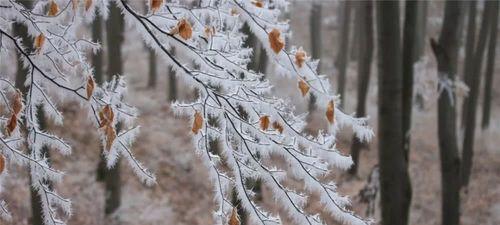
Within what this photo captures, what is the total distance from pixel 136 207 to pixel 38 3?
828 centimetres

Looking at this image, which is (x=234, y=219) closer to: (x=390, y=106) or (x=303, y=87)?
(x=303, y=87)

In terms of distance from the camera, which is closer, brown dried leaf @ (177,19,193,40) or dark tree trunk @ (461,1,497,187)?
brown dried leaf @ (177,19,193,40)

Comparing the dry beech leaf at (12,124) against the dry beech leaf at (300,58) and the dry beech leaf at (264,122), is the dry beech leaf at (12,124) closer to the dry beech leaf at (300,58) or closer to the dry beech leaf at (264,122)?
the dry beech leaf at (264,122)

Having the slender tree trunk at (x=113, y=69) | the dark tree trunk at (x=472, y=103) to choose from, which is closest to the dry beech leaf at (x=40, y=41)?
the slender tree trunk at (x=113, y=69)

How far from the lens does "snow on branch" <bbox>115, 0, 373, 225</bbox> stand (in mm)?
2375

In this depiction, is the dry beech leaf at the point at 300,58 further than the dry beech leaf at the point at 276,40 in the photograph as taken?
Yes

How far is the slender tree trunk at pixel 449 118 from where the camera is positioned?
7.63 meters

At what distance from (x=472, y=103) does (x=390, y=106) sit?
8.91 metres

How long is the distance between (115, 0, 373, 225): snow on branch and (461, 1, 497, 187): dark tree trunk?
1177 centimetres

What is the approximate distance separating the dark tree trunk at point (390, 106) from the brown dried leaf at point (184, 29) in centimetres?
365

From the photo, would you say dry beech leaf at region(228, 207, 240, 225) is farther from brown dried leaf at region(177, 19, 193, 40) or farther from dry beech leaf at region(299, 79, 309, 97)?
brown dried leaf at region(177, 19, 193, 40)

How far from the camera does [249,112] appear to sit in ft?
8.43

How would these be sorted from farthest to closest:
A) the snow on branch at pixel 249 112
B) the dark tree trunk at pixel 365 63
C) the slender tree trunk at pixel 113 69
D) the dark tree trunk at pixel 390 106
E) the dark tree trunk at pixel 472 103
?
1. the dark tree trunk at pixel 472 103
2. the dark tree trunk at pixel 365 63
3. the slender tree trunk at pixel 113 69
4. the dark tree trunk at pixel 390 106
5. the snow on branch at pixel 249 112

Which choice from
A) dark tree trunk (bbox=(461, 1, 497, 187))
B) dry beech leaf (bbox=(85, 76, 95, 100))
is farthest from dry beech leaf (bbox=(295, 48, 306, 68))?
dark tree trunk (bbox=(461, 1, 497, 187))
